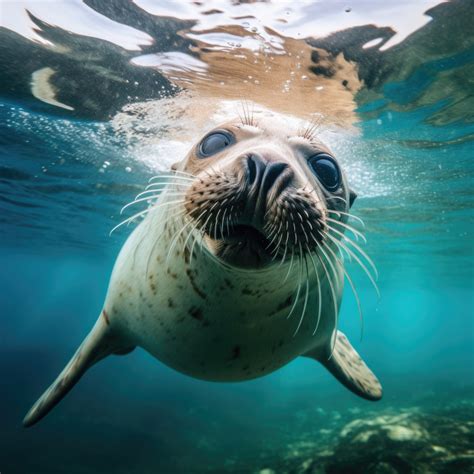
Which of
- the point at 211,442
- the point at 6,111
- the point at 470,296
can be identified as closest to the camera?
the point at 6,111

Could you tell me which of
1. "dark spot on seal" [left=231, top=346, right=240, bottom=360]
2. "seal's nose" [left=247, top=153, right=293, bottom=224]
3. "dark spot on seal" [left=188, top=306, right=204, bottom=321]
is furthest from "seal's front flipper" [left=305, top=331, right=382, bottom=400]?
"seal's nose" [left=247, top=153, right=293, bottom=224]

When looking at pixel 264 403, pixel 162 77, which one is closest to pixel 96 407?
pixel 264 403

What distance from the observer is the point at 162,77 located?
19.3 ft

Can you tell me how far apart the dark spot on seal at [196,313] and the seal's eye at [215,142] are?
2.84 feet

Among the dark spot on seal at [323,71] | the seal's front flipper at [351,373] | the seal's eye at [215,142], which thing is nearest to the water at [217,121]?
the dark spot on seal at [323,71]

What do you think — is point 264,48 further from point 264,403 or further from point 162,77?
point 264,403

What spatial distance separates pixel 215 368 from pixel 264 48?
4.08 meters

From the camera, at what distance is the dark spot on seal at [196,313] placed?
2207 millimetres

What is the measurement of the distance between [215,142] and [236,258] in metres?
0.82

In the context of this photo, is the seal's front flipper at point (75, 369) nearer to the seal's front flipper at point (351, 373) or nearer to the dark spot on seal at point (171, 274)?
the dark spot on seal at point (171, 274)

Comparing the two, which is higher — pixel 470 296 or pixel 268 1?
pixel 268 1

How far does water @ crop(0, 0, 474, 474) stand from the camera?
4676 millimetres

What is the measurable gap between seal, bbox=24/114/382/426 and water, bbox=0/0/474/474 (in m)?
2.98

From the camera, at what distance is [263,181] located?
4.73 ft
